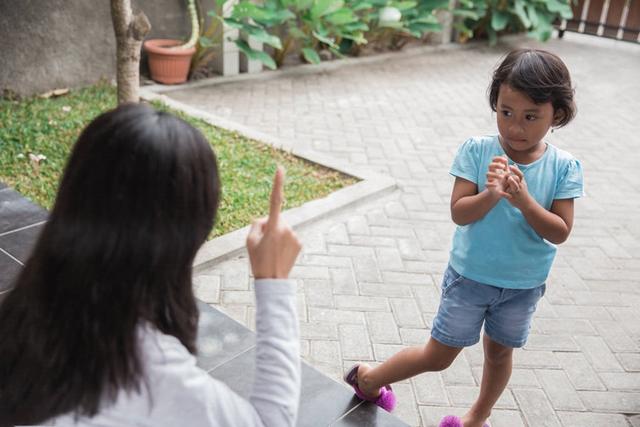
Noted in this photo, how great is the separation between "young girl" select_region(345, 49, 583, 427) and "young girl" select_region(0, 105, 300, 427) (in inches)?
39.3

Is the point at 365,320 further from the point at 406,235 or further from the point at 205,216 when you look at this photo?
the point at 205,216

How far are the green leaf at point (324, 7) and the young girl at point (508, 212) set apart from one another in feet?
17.9

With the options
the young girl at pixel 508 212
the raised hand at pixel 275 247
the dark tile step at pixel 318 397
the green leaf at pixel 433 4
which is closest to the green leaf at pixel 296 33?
the green leaf at pixel 433 4

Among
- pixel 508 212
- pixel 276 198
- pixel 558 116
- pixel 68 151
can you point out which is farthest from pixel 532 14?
pixel 276 198

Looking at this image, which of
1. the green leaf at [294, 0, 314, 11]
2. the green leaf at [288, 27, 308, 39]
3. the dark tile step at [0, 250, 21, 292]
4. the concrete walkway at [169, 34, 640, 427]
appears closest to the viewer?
the concrete walkway at [169, 34, 640, 427]

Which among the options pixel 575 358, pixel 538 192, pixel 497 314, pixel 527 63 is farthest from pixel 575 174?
pixel 575 358

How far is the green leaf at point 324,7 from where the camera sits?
723 cm

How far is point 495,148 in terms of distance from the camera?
6.97 ft

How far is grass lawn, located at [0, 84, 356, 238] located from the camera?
13.5 ft

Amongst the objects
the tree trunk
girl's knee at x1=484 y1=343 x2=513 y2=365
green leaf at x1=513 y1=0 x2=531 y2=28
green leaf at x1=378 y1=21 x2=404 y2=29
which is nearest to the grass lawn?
the tree trunk

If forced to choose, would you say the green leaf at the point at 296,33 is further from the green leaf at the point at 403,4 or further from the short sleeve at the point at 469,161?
the short sleeve at the point at 469,161

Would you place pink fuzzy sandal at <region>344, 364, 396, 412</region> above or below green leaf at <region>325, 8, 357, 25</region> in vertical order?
below

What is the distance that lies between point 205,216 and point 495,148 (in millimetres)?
1224

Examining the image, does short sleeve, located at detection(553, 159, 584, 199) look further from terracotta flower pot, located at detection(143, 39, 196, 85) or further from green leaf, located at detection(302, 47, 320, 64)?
green leaf, located at detection(302, 47, 320, 64)
